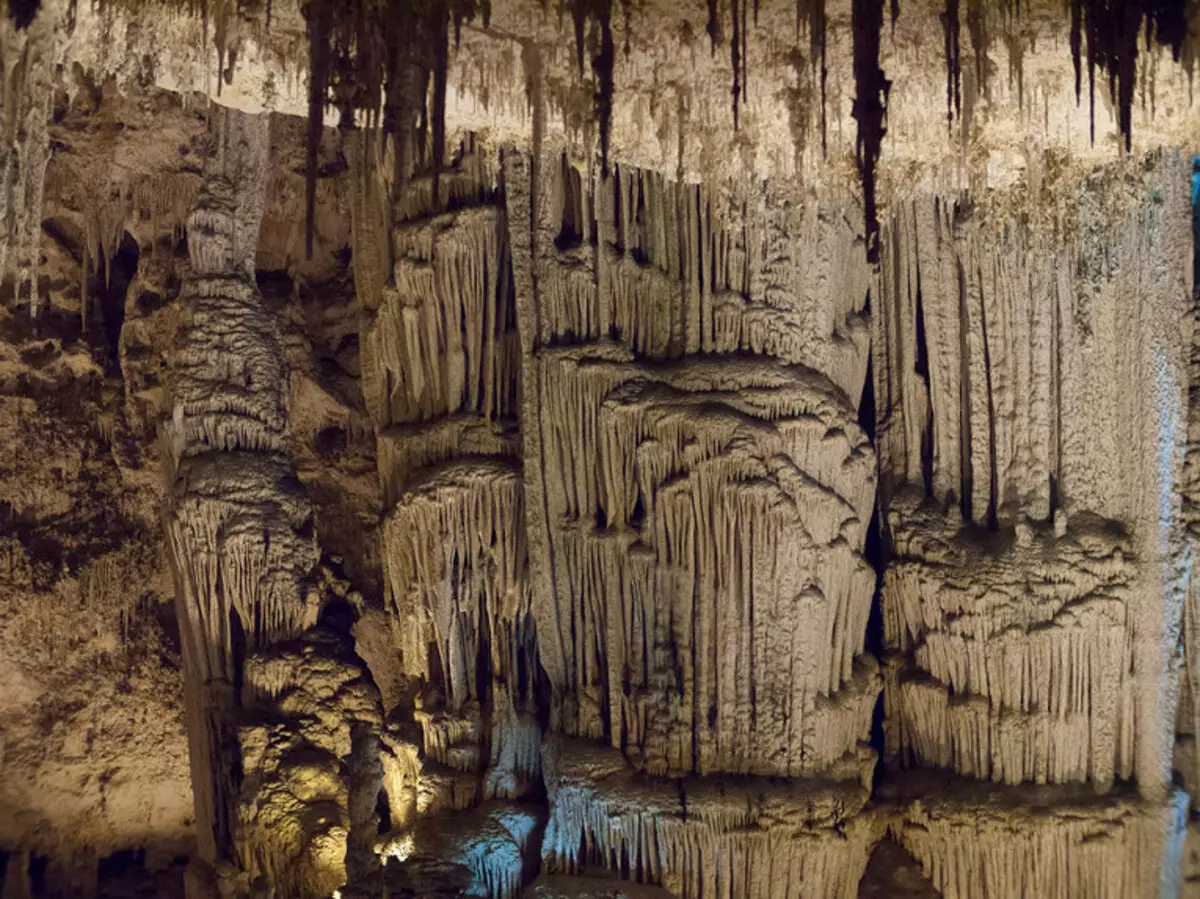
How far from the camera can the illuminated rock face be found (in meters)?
6.67

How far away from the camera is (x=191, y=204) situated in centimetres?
984

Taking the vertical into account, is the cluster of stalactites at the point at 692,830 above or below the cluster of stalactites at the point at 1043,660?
below

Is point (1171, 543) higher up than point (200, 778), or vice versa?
point (1171, 543)

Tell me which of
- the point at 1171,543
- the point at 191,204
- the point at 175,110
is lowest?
the point at 1171,543

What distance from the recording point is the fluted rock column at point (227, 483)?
870 cm

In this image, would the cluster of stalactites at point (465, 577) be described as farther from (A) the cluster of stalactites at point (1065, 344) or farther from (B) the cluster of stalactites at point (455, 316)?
(A) the cluster of stalactites at point (1065, 344)

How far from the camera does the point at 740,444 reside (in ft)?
23.4

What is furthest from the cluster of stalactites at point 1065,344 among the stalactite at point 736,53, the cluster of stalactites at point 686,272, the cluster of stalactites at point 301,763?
the cluster of stalactites at point 301,763

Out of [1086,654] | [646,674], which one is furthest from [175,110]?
[1086,654]

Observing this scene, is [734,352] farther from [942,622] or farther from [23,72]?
[23,72]

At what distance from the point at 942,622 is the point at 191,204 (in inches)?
223

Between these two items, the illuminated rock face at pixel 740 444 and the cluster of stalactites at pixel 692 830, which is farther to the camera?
the cluster of stalactites at pixel 692 830

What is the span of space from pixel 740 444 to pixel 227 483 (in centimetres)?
332

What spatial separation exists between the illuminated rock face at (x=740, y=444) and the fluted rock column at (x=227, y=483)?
2.8 inches
